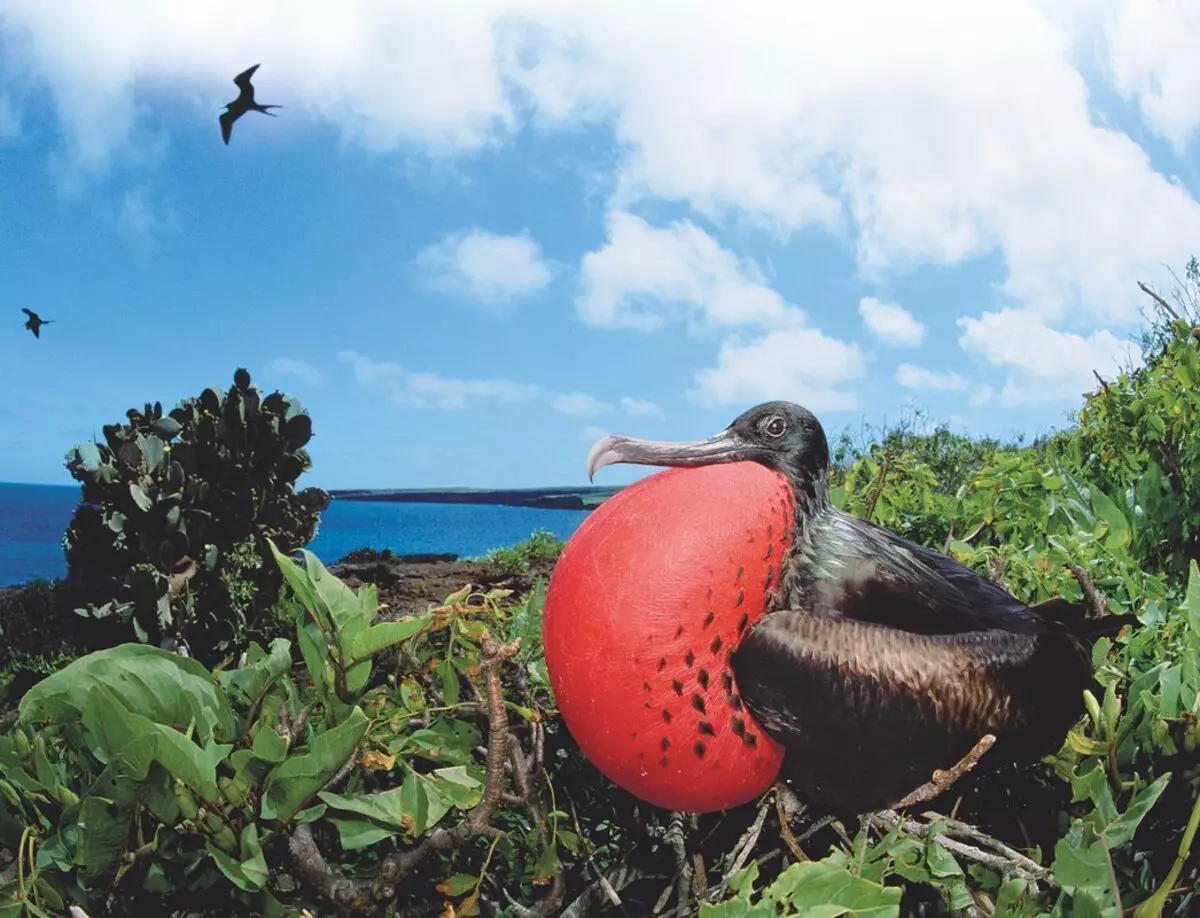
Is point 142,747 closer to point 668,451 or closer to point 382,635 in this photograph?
point 382,635

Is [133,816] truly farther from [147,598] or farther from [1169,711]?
[147,598]

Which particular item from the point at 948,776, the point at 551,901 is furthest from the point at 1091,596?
the point at 551,901

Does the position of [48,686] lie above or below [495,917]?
above

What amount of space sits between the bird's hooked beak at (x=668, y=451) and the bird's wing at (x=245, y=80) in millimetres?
6005

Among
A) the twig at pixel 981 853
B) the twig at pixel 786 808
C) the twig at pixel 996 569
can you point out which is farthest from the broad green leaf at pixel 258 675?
the twig at pixel 996 569

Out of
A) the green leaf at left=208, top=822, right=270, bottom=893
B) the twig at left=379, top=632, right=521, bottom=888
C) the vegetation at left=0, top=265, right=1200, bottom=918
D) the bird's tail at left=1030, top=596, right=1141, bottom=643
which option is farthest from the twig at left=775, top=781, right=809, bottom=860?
the green leaf at left=208, top=822, right=270, bottom=893

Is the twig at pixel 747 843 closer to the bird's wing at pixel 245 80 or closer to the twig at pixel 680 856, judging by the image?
the twig at pixel 680 856

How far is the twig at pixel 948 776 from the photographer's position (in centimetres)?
139

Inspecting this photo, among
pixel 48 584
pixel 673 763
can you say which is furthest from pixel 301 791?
pixel 48 584

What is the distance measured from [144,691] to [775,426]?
980 mm

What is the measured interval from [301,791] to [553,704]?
51 cm

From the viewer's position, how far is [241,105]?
6.64m

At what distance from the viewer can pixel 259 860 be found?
133 cm

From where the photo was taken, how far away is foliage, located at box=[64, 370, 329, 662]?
17.3ft
